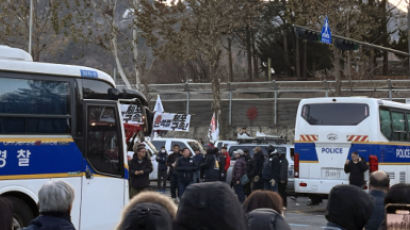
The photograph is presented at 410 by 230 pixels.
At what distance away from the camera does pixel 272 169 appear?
2086 centimetres

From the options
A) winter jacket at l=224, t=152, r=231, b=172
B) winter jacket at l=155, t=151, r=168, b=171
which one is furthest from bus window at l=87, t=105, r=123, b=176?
winter jacket at l=155, t=151, r=168, b=171

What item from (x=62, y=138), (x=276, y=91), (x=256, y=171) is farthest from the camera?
(x=276, y=91)

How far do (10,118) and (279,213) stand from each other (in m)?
7.33

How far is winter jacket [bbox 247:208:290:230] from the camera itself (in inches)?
189

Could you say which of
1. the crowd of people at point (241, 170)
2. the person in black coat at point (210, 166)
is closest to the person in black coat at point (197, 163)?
the crowd of people at point (241, 170)

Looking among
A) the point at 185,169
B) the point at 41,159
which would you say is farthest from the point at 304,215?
the point at 41,159

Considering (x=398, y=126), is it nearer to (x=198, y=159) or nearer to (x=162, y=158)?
(x=198, y=159)

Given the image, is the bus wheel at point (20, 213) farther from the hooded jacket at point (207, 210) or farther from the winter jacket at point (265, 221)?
the hooded jacket at point (207, 210)

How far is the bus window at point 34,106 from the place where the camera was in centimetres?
1148

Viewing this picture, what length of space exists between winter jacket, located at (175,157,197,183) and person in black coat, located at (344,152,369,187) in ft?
14.4

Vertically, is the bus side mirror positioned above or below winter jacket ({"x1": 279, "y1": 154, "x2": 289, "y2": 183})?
above

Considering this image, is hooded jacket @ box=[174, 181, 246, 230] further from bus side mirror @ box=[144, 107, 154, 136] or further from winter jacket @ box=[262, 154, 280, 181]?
winter jacket @ box=[262, 154, 280, 181]

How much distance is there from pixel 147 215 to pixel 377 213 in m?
3.23

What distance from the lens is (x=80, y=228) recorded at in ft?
40.2
